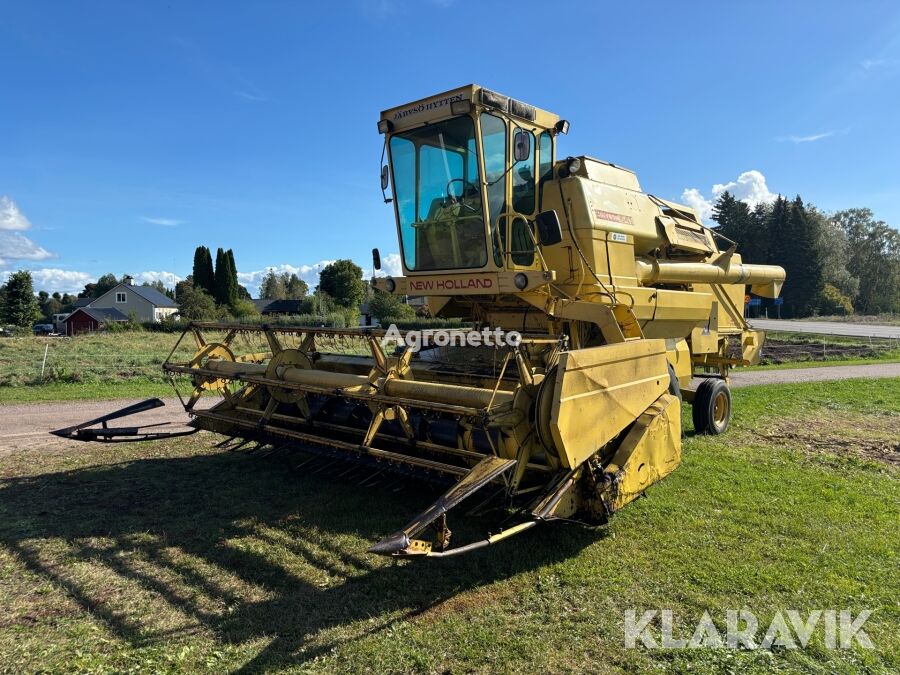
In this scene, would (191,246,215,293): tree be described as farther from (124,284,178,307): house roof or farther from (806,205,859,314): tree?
(806,205,859,314): tree

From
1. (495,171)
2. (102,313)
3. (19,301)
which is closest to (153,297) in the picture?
(102,313)

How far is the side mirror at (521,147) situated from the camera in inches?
243

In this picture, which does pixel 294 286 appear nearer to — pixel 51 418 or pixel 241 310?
pixel 241 310

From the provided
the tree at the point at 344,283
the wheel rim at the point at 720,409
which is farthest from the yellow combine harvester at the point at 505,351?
the tree at the point at 344,283

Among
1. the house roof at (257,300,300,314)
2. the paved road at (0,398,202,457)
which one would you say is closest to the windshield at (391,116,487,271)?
the paved road at (0,398,202,457)

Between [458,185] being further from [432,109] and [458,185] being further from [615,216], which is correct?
[615,216]

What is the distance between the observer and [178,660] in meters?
3.12

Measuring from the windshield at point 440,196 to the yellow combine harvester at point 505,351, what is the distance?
2cm

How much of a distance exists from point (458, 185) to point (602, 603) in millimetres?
4353

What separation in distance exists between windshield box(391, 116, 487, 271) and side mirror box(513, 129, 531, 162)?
448 millimetres

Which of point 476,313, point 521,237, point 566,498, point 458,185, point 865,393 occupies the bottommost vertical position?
point 865,393

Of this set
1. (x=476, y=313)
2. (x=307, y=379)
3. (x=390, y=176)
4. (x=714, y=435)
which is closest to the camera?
(x=307, y=379)

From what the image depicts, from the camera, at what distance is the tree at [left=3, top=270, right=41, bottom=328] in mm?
50406

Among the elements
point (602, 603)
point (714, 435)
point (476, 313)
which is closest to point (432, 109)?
point (476, 313)
